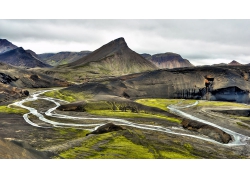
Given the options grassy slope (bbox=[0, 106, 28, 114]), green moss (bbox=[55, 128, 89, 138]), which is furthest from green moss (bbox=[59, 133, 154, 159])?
grassy slope (bbox=[0, 106, 28, 114])

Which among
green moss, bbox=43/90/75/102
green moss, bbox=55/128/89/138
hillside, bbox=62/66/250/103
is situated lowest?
green moss, bbox=55/128/89/138

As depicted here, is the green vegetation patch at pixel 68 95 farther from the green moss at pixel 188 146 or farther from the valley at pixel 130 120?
the green moss at pixel 188 146

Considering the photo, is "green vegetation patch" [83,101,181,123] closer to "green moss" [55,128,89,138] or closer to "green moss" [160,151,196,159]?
"green moss" [55,128,89,138]

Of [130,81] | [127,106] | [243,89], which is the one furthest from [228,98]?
[127,106]

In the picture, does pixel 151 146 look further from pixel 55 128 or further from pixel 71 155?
pixel 55 128

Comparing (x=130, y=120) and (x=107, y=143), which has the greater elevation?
(x=130, y=120)

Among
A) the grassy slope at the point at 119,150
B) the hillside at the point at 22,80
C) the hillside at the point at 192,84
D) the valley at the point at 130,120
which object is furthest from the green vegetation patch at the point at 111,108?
the hillside at the point at 22,80

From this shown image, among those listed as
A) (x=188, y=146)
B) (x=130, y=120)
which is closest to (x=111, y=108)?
(x=130, y=120)

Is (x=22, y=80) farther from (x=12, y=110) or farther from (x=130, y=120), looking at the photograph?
(x=130, y=120)

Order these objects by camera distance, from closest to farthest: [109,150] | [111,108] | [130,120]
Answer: [109,150]
[130,120]
[111,108]
